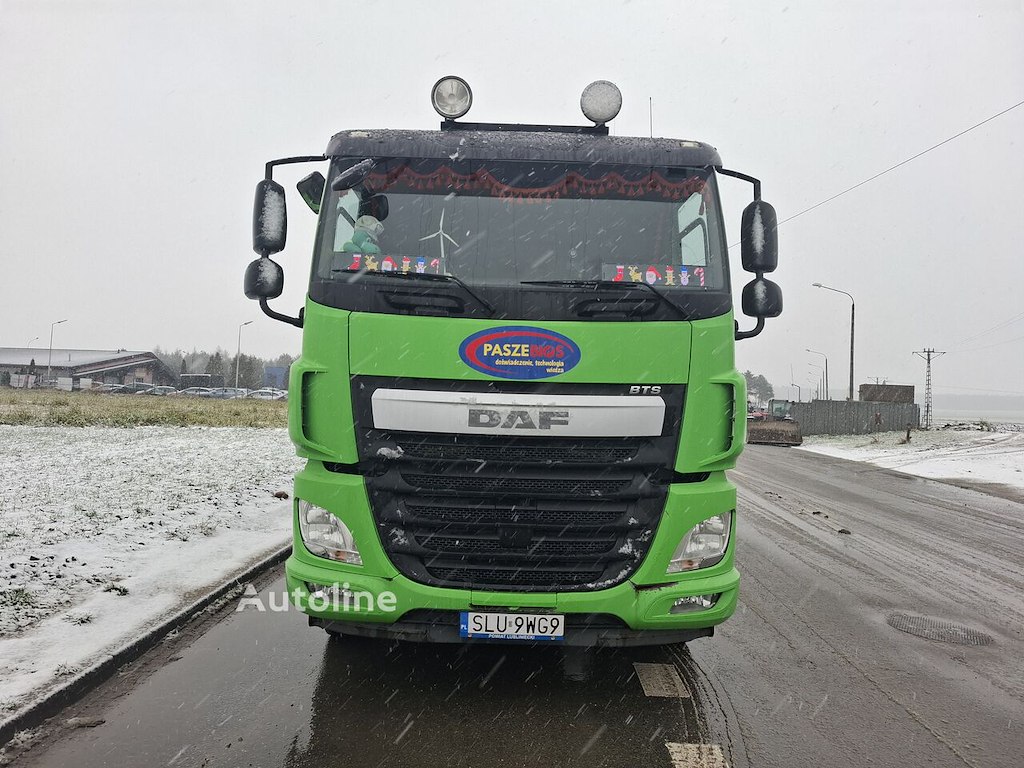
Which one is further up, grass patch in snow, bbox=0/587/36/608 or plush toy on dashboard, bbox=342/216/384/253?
plush toy on dashboard, bbox=342/216/384/253

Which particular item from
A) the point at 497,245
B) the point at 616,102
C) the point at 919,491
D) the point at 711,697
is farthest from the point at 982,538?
the point at 497,245

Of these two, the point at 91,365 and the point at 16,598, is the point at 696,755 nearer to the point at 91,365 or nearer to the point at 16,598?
the point at 16,598

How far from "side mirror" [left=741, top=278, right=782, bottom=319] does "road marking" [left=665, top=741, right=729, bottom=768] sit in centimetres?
243

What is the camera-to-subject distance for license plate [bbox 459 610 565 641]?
3320 mm

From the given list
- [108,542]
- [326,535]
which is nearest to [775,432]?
[108,542]

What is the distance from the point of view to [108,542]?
641 centimetres

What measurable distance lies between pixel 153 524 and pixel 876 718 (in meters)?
6.69

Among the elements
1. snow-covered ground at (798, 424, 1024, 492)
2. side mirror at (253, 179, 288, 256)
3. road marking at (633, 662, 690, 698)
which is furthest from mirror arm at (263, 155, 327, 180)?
snow-covered ground at (798, 424, 1024, 492)

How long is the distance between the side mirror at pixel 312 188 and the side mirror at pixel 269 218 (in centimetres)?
32

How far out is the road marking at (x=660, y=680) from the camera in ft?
12.0

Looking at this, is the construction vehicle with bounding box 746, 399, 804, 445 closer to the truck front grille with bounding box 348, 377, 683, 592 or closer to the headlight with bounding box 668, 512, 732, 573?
the headlight with bounding box 668, 512, 732, 573

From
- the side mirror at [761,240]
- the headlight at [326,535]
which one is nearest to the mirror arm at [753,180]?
the side mirror at [761,240]

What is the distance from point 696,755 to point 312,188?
12.8ft

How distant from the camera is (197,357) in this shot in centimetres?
13875
